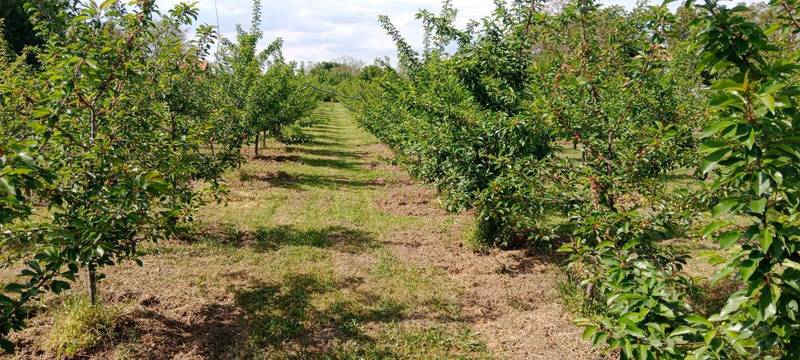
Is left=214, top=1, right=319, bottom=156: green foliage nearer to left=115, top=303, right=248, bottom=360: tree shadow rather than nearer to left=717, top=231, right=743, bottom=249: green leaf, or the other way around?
left=115, top=303, right=248, bottom=360: tree shadow

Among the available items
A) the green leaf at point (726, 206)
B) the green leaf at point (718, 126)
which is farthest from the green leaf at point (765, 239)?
the green leaf at point (718, 126)

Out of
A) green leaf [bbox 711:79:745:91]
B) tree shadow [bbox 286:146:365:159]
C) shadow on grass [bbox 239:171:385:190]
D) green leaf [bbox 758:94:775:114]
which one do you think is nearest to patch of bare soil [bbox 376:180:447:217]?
shadow on grass [bbox 239:171:385:190]

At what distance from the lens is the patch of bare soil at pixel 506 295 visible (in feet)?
14.2

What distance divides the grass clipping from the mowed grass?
0.02 meters

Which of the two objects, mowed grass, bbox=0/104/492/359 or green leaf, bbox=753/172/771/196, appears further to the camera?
mowed grass, bbox=0/104/492/359

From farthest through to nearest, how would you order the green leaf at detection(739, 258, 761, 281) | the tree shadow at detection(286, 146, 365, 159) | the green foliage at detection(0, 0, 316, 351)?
the tree shadow at detection(286, 146, 365, 159) < the green foliage at detection(0, 0, 316, 351) < the green leaf at detection(739, 258, 761, 281)

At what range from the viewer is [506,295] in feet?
17.9

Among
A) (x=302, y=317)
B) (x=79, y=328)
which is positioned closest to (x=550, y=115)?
(x=302, y=317)

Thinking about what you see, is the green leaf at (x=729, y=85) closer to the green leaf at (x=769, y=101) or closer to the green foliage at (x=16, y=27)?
the green leaf at (x=769, y=101)

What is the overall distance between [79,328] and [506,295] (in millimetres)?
4254

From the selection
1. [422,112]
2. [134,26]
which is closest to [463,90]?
[422,112]

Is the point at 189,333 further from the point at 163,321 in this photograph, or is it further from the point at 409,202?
the point at 409,202

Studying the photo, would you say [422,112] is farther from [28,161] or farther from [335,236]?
[28,161]

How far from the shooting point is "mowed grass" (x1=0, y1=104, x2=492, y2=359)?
4.20 m
